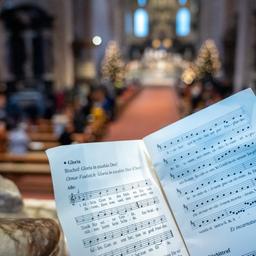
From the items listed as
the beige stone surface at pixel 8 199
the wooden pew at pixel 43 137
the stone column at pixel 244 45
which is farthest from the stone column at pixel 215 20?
the beige stone surface at pixel 8 199

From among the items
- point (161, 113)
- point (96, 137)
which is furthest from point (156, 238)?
point (161, 113)

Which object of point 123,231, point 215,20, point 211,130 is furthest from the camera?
point 215,20

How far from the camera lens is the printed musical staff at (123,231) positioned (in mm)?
1350

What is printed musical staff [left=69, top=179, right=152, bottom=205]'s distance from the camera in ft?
4.53

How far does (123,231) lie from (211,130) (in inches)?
17.9

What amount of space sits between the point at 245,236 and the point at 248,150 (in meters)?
0.28

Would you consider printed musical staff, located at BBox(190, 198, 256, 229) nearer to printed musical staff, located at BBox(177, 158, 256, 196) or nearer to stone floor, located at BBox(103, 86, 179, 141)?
printed musical staff, located at BBox(177, 158, 256, 196)

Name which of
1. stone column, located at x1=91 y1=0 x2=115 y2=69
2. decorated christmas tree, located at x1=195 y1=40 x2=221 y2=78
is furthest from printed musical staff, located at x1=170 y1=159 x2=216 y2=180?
decorated christmas tree, located at x1=195 y1=40 x2=221 y2=78

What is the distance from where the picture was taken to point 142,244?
141 cm

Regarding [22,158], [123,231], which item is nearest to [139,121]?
[22,158]

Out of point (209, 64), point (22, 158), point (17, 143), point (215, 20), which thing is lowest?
point (22, 158)

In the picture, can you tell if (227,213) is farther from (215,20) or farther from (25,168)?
(215,20)

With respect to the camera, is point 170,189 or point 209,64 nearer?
point 170,189

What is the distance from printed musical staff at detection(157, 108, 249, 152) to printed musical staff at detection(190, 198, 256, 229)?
0.80 ft
